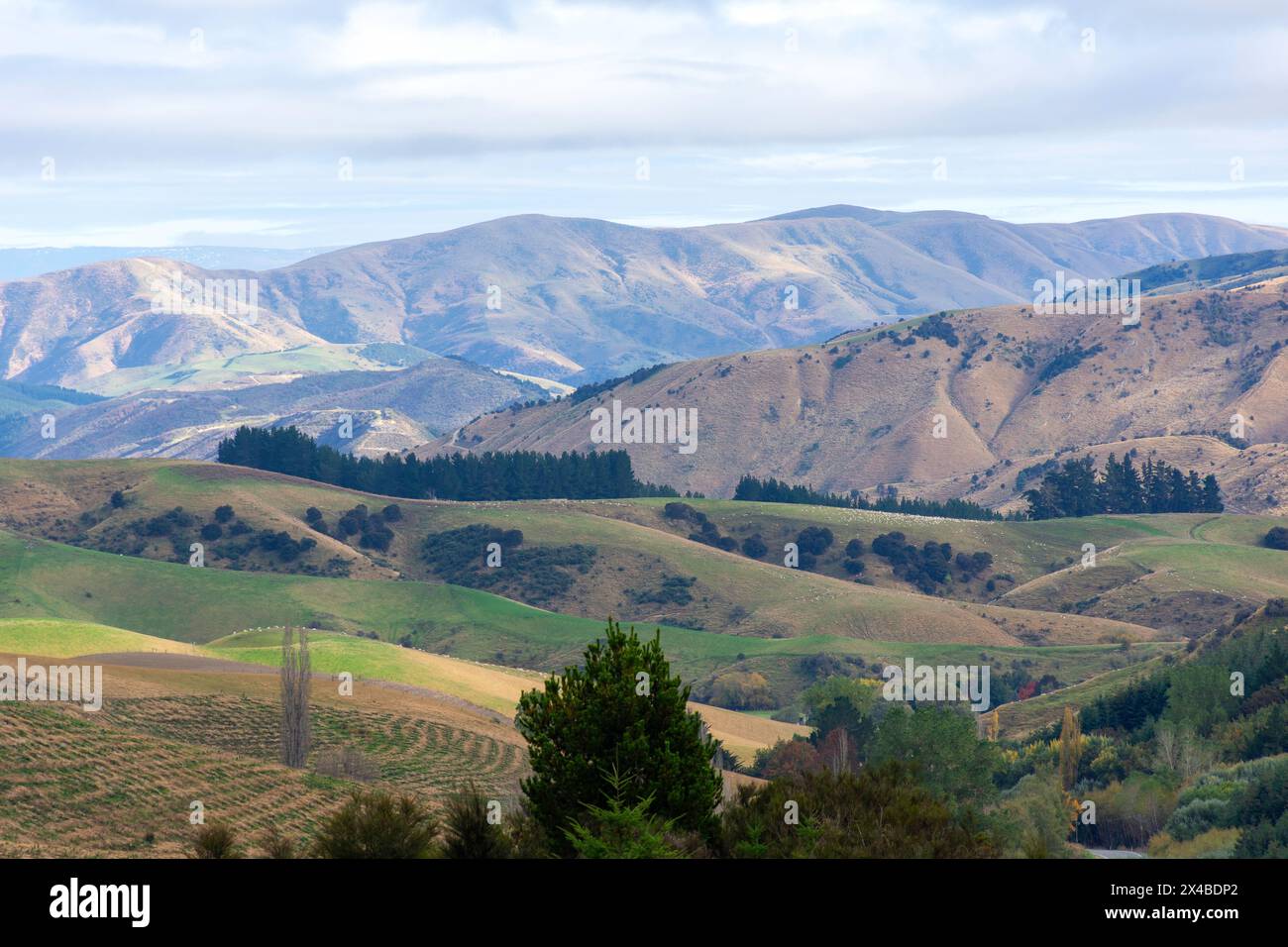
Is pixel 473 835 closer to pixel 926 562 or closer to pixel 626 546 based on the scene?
pixel 626 546

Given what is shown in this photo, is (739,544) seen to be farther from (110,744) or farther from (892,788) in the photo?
(892,788)

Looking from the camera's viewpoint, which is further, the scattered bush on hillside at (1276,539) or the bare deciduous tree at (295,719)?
the scattered bush on hillside at (1276,539)

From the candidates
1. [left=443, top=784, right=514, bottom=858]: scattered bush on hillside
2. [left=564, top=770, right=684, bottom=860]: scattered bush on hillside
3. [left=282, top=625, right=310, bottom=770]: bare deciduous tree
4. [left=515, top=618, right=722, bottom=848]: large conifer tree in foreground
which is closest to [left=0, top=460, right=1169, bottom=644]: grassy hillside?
[left=282, top=625, right=310, bottom=770]: bare deciduous tree

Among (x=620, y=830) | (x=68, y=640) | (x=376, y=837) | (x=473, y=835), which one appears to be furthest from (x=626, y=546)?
(x=376, y=837)

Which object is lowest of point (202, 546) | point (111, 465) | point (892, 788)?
point (892, 788)

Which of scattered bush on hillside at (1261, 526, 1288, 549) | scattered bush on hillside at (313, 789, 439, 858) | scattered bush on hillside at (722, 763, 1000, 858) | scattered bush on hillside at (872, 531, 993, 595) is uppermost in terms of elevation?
scattered bush on hillside at (1261, 526, 1288, 549)

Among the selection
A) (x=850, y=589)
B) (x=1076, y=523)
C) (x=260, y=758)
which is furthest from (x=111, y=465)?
(x=260, y=758)

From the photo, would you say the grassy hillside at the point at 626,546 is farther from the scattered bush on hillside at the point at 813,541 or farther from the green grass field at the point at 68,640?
the green grass field at the point at 68,640

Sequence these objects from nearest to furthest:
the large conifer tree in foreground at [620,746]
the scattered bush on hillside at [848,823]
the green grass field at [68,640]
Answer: the scattered bush on hillside at [848,823]
the large conifer tree in foreground at [620,746]
the green grass field at [68,640]

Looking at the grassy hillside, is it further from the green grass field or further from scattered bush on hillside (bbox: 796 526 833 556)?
the green grass field

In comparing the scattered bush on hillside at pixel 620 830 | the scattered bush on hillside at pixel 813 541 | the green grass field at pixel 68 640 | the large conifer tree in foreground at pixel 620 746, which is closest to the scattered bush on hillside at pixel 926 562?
the scattered bush on hillside at pixel 813 541
